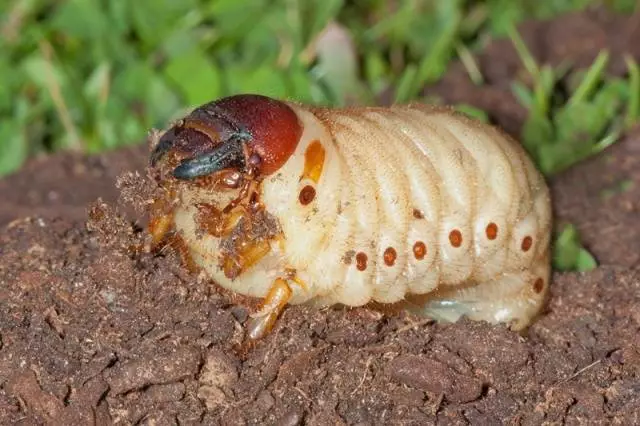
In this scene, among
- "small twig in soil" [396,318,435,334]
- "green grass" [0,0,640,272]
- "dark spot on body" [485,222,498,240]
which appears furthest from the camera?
"green grass" [0,0,640,272]

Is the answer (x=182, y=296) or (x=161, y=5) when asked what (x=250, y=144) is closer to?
(x=182, y=296)

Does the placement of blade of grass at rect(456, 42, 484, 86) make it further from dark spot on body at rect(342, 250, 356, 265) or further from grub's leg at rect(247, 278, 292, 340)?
grub's leg at rect(247, 278, 292, 340)

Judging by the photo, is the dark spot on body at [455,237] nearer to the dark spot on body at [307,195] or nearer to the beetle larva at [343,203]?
the beetle larva at [343,203]

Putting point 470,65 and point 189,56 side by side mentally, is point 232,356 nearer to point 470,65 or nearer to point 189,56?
point 189,56

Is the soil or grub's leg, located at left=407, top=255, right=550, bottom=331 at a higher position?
the soil

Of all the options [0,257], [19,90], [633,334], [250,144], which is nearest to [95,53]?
[19,90]

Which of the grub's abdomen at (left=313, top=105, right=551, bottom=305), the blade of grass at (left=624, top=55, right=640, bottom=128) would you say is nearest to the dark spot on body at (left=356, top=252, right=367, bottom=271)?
the grub's abdomen at (left=313, top=105, right=551, bottom=305)

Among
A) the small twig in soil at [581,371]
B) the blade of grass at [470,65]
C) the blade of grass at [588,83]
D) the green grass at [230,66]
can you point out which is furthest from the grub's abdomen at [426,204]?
the blade of grass at [470,65]
